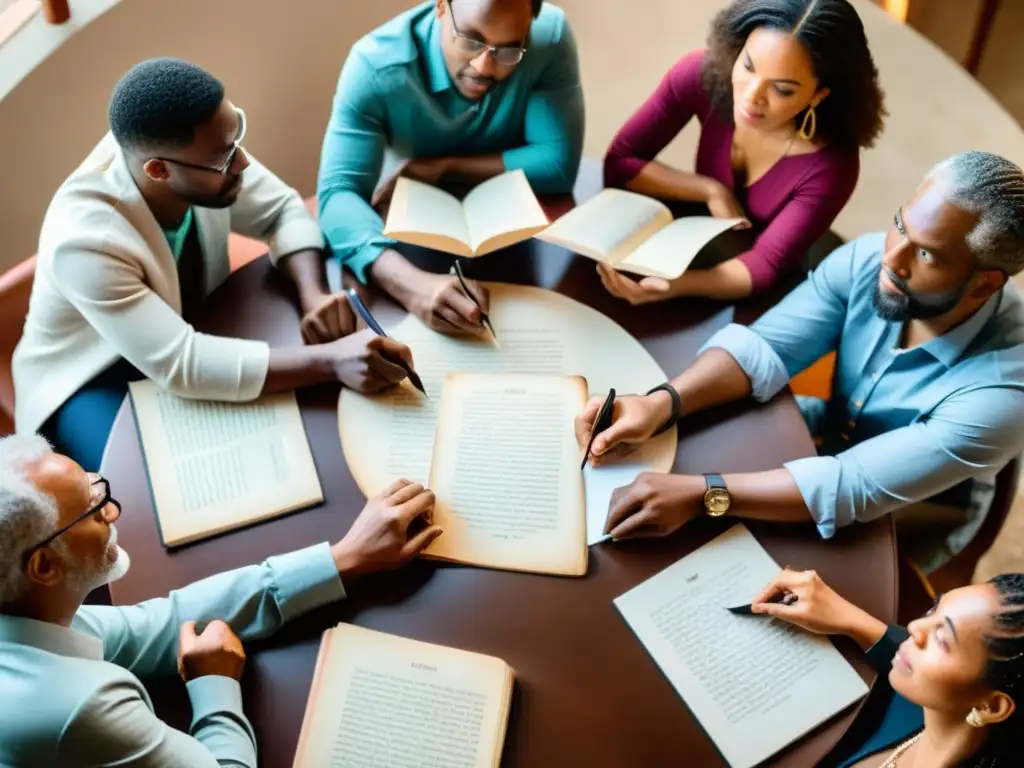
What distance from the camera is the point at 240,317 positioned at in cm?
154

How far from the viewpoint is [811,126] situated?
1561 millimetres

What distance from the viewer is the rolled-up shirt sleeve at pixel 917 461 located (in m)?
1.26

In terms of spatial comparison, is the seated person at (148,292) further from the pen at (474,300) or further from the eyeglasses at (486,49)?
the eyeglasses at (486,49)

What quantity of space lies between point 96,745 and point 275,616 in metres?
0.27

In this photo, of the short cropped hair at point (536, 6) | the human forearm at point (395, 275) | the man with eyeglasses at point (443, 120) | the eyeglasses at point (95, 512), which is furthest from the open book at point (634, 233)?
the eyeglasses at point (95, 512)

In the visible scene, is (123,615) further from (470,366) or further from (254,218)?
(254,218)

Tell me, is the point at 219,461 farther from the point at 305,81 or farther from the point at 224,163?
the point at 305,81

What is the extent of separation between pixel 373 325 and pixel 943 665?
3.24 feet

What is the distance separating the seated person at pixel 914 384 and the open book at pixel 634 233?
211 millimetres

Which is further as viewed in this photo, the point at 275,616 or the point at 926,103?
the point at 926,103

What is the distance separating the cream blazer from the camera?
135 cm

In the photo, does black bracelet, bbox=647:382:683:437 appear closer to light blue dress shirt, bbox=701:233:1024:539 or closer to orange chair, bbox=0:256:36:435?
light blue dress shirt, bbox=701:233:1024:539

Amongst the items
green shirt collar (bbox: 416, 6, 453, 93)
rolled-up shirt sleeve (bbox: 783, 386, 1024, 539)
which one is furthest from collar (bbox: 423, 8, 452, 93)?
rolled-up shirt sleeve (bbox: 783, 386, 1024, 539)

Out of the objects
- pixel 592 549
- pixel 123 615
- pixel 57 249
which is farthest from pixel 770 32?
pixel 123 615
